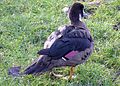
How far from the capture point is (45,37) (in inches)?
256

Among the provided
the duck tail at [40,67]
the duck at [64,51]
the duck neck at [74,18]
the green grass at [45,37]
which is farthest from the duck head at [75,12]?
the duck tail at [40,67]

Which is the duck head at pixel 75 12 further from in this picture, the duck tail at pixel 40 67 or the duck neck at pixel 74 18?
the duck tail at pixel 40 67

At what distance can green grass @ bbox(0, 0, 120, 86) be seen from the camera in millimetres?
5395

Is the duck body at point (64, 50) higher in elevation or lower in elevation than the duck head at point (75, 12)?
lower

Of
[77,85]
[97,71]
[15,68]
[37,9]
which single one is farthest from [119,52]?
[37,9]

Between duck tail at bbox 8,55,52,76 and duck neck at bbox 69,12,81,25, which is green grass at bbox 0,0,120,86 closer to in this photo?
duck tail at bbox 8,55,52,76

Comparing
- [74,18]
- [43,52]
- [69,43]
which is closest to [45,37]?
[74,18]

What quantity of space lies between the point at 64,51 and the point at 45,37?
1.46 metres

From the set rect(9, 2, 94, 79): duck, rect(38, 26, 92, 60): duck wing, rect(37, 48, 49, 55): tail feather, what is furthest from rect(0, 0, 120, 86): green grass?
rect(37, 48, 49, 55): tail feather

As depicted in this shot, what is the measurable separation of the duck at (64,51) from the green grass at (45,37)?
8.5 inches

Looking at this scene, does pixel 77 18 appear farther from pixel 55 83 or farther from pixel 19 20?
pixel 19 20

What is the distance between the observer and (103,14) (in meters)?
7.19

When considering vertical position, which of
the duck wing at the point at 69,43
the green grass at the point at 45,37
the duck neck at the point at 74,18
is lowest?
the green grass at the point at 45,37

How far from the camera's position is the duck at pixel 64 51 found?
5.06 metres
